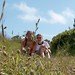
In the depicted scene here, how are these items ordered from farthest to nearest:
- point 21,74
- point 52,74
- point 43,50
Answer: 1. point 43,50
2. point 52,74
3. point 21,74

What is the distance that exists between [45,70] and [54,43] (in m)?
17.4

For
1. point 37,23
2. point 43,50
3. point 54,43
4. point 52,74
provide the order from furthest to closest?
1. point 54,43
2. point 43,50
3. point 37,23
4. point 52,74

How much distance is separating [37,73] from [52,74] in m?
0.28

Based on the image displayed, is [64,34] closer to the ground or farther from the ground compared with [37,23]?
farther from the ground

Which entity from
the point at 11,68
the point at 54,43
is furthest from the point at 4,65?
the point at 54,43

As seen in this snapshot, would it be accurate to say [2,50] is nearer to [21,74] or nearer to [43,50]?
[21,74]

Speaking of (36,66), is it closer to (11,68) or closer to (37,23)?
(11,68)

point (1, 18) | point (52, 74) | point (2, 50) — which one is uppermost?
point (1, 18)

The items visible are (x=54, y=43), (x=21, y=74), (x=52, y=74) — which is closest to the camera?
Result: (x=21, y=74)

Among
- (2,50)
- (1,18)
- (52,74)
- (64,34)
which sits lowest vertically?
(52,74)

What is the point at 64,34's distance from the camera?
20781 millimetres

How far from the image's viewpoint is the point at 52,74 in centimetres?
333

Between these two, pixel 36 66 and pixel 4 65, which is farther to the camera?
pixel 36 66

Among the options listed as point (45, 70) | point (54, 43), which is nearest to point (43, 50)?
point (45, 70)
